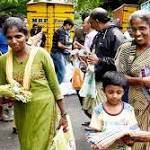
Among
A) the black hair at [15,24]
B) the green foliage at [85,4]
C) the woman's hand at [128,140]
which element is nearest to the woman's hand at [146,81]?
the woman's hand at [128,140]

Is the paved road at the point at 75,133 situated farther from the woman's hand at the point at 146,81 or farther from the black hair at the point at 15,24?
the black hair at the point at 15,24

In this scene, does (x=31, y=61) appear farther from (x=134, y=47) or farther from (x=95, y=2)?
(x=95, y=2)

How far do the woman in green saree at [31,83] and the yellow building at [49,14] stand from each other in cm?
1151

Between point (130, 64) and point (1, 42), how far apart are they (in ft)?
14.0

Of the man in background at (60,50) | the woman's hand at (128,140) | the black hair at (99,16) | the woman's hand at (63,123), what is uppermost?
the black hair at (99,16)

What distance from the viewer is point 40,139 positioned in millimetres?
4848

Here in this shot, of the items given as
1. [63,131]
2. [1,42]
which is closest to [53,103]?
[63,131]

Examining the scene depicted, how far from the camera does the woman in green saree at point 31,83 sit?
184 inches

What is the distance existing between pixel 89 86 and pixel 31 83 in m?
1.95

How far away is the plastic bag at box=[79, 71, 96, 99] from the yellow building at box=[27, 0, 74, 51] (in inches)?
381

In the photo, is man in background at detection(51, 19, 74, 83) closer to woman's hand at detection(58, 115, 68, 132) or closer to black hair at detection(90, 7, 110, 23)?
black hair at detection(90, 7, 110, 23)

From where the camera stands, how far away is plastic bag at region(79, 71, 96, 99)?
254 inches

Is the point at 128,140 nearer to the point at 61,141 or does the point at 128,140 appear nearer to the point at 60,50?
the point at 61,141

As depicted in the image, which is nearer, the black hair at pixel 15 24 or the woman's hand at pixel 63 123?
the black hair at pixel 15 24
